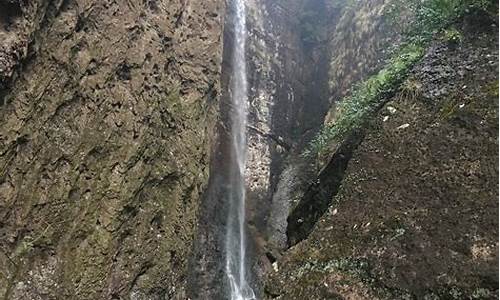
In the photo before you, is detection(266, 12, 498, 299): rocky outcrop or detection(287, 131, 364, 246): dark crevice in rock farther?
detection(287, 131, 364, 246): dark crevice in rock

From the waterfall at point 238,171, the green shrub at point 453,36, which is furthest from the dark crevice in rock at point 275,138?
the green shrub at point 453,36

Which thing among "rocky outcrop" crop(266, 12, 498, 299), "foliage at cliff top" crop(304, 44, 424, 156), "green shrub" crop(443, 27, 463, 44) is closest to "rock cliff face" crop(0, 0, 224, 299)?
"foliage at cliff top" crop(304, 44, 424, 156)

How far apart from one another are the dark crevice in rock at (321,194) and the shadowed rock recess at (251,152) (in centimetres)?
Answer: 4

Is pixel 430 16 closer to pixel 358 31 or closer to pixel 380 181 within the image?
pixel 380 181

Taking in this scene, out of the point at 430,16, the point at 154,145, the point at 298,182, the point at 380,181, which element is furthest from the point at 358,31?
the point at 380,181

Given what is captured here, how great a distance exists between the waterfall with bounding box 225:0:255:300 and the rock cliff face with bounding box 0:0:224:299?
1.78m

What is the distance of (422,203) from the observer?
13.0ft

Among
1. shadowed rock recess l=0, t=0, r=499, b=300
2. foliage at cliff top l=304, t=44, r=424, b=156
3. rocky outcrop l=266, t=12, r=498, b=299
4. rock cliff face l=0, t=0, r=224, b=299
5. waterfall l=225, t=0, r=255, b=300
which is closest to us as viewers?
rocky outcrop l=266, t=12, r=498, b=299

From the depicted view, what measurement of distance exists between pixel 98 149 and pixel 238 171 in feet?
19.9

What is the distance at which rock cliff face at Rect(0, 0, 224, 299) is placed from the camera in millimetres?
7676

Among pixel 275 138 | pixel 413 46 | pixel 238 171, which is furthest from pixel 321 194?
pixel 275 138

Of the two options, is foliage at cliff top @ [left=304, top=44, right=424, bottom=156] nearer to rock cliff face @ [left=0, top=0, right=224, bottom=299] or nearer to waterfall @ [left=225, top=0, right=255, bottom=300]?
rock cliff face @ [left=0, top=0, right=224, bottom=299]

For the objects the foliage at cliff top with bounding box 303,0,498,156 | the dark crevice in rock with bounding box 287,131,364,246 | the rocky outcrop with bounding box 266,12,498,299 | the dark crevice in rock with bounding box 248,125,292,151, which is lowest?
the rocky outcrop with bounding box 266,12,498,299

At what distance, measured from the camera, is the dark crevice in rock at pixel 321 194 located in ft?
19.6
